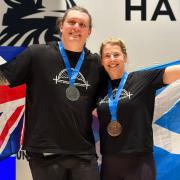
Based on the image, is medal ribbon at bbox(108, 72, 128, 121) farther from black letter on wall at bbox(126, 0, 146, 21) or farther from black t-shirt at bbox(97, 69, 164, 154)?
black letter on wall at bbox(126, 0, 146, 21)

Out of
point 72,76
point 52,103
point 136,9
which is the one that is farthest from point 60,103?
point 136,9

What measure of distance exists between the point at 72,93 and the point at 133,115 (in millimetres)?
351

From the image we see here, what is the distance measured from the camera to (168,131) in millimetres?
2639

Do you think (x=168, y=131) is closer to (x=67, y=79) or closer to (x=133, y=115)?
(x=133, y=115)

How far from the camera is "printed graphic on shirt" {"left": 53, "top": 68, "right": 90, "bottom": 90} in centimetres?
184

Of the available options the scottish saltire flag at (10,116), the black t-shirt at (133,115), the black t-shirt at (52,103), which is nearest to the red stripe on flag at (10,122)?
the scottish saltire flag at (10,116)

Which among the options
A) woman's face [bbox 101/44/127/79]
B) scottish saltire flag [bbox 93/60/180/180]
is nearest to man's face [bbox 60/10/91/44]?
woman's face [bbox 101/44/127/79]

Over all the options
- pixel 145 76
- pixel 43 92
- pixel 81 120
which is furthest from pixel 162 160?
pixel 43 92

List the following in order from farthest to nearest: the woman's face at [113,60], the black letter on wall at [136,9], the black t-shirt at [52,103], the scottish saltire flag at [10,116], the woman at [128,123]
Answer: the black letter on wall at [136,9], the scottish saltire flag at [10,116], the woman's face at [113,60], the woman at [128,123], the black t-shirt at [52,103]

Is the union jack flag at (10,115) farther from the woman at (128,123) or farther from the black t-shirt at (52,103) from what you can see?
the woman at (128,123)

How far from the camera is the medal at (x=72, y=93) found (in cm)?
181

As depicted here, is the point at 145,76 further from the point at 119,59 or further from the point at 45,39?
the point at 45,39

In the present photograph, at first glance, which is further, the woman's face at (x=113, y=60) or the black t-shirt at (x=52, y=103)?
the woman's face at (x=113, y=60)

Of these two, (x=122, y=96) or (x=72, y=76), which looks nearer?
(x=72, y=76)
